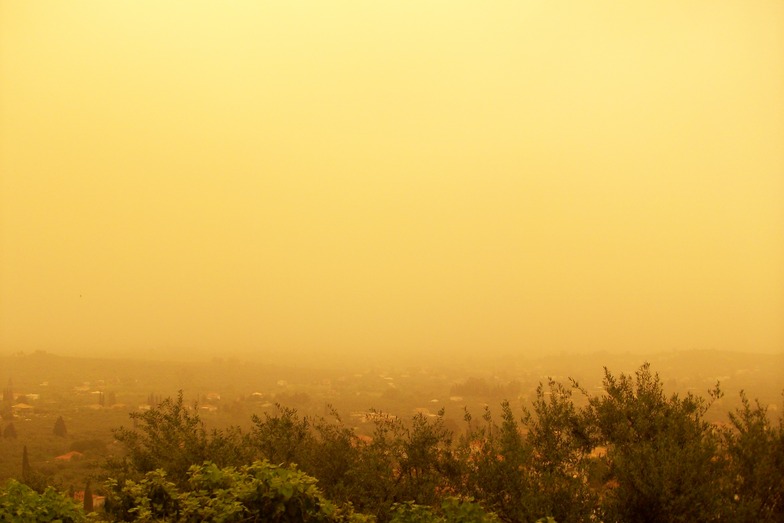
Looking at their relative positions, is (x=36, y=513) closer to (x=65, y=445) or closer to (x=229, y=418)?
(x=65, y=445)

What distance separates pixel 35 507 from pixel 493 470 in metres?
10.9

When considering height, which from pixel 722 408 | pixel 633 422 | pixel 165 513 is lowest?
pixel 722 408

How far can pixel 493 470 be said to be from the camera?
13961mm

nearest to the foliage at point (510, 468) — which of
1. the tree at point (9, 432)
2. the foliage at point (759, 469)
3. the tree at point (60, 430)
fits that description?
the foliage at point (759, 469)

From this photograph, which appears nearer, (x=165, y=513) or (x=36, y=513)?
(x=36, y=513)

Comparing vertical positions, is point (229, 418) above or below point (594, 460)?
below

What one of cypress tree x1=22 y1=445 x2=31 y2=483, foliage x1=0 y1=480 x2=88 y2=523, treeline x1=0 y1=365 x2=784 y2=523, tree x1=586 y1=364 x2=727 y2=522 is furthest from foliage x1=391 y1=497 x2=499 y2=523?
cypress tree x1=22 y1=445 x2=31 y2=483

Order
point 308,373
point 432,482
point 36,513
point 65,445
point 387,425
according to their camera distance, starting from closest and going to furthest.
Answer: point 36,513, point 432,482, point 387,425, point 65,445, point 308,373

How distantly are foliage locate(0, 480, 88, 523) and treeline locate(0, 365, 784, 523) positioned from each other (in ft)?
1.10

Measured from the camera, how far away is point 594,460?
14156 mm

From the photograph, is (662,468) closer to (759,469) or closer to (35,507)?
(759,469)

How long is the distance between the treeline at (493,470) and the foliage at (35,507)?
1.10 ft

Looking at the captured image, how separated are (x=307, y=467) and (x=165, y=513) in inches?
243

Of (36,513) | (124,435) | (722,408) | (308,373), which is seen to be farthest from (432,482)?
(308,373)
